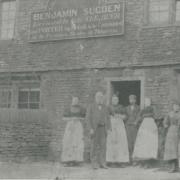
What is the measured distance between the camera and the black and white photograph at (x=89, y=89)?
13.0m

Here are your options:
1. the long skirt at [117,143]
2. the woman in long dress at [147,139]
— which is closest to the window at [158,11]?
the woman in long dress at [147,139]

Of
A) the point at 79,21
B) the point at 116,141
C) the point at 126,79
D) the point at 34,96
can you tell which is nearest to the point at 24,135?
the point at 34,96

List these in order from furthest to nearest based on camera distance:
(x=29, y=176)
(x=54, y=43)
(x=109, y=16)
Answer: (x=54, y=43), (x=109, y=16), (x=29, y=176)

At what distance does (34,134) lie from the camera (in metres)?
15.1

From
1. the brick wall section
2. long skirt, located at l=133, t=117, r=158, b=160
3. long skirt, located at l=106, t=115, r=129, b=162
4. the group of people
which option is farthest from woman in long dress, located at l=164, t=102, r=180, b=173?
the brick wall section

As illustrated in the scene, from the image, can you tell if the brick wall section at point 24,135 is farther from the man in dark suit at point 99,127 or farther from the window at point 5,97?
the man in dark suit at point 99,127

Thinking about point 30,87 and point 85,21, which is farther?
point 30,87

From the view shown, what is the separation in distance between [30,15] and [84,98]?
328 centimetres

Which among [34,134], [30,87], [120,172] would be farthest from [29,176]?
[30,87]

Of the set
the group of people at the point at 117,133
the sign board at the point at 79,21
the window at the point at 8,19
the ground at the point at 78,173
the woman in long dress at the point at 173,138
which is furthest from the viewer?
the window at the point at 8,19

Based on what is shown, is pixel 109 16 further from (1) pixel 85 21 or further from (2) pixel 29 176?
(2) pixel 29 176

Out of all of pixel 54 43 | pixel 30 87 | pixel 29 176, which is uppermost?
pixel 54 43

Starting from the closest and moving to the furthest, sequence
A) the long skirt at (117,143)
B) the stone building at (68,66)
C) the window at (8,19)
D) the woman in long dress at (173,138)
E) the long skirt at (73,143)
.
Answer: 1. the woman in long dress at (173,138)
2. the long skirt at (117,143)
3. the long skirt at (73,143)
4. the stone building at (68,66)
5. the window at (8,19)

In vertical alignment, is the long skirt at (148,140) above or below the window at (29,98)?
below
